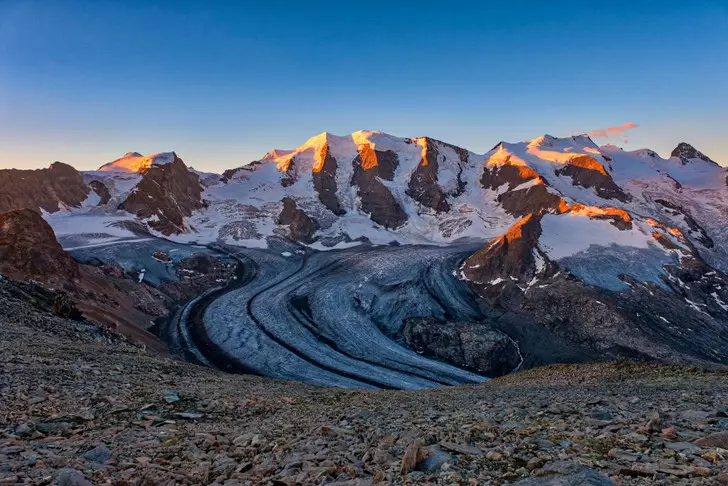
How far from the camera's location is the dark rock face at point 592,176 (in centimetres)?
12181

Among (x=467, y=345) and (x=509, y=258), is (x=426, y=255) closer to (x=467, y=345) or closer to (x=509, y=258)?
(x=509, y=258)

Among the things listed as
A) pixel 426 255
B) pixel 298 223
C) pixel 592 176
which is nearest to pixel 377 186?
pixel 298 223

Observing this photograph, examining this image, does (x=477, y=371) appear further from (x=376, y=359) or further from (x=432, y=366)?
(x=376, y=359)

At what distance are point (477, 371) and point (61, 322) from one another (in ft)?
125

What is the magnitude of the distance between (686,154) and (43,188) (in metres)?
204

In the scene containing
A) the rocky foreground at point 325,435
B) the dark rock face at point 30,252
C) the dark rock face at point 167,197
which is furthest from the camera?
the dark rock face at point 167,197

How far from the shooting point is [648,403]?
902 cm

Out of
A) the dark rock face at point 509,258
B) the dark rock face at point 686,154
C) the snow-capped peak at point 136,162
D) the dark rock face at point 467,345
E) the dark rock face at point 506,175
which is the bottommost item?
the dark rock face at point 467,345

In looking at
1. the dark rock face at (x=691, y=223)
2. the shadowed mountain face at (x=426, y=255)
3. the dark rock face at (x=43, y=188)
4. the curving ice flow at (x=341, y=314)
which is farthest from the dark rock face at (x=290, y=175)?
the dark rock face at (x=691, y=223)

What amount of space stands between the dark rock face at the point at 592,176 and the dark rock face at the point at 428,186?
3602 centimetres

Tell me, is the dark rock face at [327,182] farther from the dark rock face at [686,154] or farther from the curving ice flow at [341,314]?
the dark rock face at [686,154]

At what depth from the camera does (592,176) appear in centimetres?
12656

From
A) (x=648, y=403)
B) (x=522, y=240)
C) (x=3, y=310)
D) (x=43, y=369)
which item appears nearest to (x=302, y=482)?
(x=648, y=403)

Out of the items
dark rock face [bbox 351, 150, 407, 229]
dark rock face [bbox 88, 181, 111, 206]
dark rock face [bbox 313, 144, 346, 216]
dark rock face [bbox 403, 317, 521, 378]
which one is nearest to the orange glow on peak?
dark rock face [bbox 351, 150, 407, 229]
